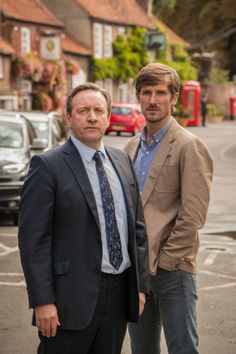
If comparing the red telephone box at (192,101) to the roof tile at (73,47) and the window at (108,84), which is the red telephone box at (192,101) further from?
the roof tile at (73,47)

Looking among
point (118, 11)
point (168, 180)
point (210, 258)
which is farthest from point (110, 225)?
point (118, 11)

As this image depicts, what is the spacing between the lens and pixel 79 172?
4027mm

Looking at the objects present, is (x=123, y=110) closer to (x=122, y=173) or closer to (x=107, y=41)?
(x=107, y=41)

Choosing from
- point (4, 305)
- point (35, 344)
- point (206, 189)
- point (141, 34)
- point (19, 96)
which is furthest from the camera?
point (141, 34)

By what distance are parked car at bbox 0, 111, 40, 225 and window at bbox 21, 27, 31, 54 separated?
30638mm

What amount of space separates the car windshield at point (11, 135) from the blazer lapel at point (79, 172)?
1080 cm

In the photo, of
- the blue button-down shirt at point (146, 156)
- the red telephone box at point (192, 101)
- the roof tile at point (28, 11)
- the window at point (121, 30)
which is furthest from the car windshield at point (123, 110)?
the blue button-down shirt at point (146, 156)

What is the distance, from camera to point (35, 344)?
662cm

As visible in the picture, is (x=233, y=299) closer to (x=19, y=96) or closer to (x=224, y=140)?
(x=224, y=140)

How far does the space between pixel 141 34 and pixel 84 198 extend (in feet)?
185

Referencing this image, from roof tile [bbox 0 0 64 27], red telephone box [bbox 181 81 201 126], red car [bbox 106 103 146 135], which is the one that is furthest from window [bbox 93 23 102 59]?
red car [bbox 106 103 146 135]

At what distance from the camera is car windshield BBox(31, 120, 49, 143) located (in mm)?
17141

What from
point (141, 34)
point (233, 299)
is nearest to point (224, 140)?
point (141, 34)

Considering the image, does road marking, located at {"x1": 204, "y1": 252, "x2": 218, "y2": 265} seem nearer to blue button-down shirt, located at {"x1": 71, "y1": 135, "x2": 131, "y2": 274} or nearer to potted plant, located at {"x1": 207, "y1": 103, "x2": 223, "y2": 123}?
blue button-down shirt, located at {"x1": 71, "y1": 135, "x2": 131, "y2": 274}
